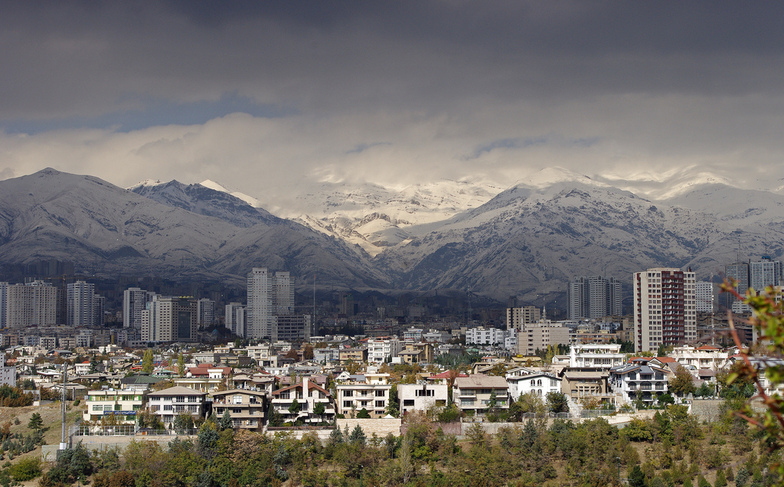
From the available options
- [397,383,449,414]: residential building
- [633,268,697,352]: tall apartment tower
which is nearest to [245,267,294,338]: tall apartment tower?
[633,268,697,352]: tall apartment tower

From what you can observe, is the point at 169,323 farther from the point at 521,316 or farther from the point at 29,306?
the point at 521,316

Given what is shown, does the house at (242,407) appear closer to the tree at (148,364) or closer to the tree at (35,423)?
the tree at (35,423)

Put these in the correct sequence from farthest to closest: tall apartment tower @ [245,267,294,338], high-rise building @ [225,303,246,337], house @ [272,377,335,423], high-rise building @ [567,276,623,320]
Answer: high-rise building @ [567,276,623,320] → high-rise building @ [225,303,246,337] → tall apartment tower @ [245,267,294,338] → house @ [272,377,335,423]

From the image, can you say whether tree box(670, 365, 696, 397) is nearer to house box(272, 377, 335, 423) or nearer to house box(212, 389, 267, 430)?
house box(272, 377, 335, 423)

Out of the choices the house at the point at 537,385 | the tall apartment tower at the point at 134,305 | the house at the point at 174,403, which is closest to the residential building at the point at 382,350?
the house at the point at 537,385

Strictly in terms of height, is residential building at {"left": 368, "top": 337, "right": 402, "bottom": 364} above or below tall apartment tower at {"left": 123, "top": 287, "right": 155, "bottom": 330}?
below

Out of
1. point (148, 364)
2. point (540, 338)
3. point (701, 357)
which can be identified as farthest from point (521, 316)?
point (701, 357)
